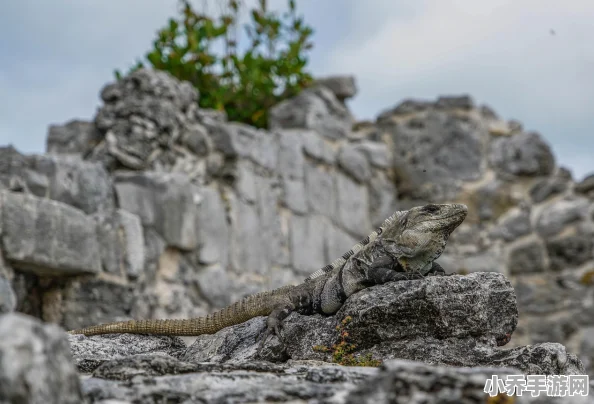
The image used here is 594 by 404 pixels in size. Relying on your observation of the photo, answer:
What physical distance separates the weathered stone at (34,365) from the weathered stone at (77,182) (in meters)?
4.52

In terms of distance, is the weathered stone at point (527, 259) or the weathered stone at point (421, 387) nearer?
the weathered stone at point (421, 387)

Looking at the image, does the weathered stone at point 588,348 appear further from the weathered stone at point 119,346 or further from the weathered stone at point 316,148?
the weathered stone at point 119,346

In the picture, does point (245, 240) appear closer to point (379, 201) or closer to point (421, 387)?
point (379, 201)

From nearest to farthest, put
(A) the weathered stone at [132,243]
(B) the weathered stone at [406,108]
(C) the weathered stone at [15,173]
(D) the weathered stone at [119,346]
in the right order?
(D) the weathered stone at [119,346] < (C) the weathered stone at [15,173] < (A) the weathered stone at [132,243] < (B) the weathered stone at [406,108]

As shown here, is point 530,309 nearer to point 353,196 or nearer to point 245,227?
point 353,196

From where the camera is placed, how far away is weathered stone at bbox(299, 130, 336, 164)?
9266mm

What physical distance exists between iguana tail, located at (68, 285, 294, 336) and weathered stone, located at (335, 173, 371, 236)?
5.19m

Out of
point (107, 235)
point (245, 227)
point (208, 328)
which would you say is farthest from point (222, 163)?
point (208, 328)

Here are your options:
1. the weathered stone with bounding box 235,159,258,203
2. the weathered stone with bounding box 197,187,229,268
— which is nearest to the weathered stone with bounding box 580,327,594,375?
the weathered stone with bounding box 235,159,258,203

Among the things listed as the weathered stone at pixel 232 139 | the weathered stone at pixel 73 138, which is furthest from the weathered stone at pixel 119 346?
the weathered stone at pixel 232 139

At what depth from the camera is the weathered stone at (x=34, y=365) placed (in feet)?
5.90

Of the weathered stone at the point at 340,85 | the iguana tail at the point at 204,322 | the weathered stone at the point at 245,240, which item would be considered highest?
the weathered stone at the point at 340,85

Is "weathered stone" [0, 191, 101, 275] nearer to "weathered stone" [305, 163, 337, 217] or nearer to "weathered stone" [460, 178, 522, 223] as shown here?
"weathered stone" [305, 163, 337, 217]

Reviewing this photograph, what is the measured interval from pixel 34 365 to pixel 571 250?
8673 mm
